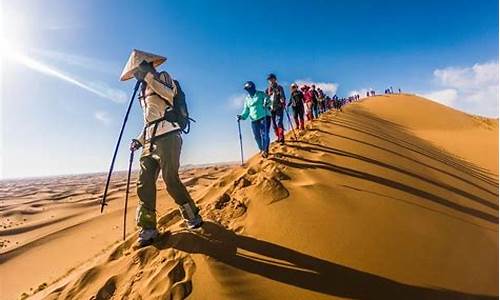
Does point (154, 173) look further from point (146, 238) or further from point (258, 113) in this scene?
point (258, 113)

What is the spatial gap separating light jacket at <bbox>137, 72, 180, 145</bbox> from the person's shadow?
129cm

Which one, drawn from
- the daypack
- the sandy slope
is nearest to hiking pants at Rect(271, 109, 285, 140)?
the sandy slope

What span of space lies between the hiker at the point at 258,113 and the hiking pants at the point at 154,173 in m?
4.77

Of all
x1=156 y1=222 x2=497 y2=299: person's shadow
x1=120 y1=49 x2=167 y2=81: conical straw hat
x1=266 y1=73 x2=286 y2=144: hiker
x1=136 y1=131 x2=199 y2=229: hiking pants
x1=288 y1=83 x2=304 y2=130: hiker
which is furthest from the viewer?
x1=288 y1=83 x2=304 y2=130: hiker

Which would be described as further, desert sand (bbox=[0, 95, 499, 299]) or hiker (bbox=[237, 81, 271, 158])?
hiker (bbox=[237, 81, 271, 158])

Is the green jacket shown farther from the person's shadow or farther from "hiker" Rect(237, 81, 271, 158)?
the person's shadow

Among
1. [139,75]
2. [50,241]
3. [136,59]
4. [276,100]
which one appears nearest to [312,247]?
[139,75]

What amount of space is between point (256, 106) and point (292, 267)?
5.80 metres

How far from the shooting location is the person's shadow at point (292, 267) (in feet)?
11.5

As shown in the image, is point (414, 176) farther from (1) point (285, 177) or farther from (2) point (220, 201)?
(2) point (220, 201)

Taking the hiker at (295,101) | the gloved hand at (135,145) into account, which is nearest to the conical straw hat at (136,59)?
the gloved hand at (135,145)

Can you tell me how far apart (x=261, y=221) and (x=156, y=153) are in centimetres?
163

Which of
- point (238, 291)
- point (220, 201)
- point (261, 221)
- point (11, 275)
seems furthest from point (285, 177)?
point (11, 275)

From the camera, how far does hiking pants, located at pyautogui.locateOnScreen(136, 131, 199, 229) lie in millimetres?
4523
